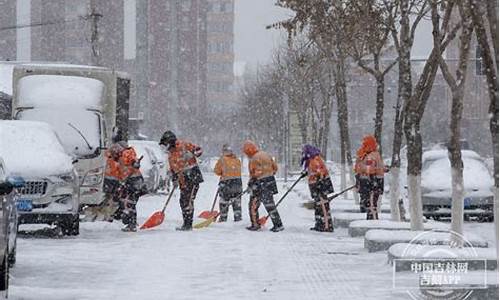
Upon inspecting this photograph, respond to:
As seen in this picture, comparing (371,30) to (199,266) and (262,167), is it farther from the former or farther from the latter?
(199,266)

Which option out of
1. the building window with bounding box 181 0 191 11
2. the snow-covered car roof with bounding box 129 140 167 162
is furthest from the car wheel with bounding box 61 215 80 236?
the building window with bounding box 181 0 191 11

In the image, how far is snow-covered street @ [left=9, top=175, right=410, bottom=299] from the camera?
36.4 feet

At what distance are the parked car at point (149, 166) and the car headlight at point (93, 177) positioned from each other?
33.1 feet

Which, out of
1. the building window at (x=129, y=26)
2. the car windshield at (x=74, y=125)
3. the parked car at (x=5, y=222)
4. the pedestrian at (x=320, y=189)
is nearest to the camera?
the parked car at (x=5, y=222)

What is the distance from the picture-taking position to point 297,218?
78.3ft

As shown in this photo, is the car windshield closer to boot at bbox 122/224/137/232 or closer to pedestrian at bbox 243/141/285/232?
boot at bbox 122/224/137/232

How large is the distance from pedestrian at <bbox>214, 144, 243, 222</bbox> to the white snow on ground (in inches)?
95.0

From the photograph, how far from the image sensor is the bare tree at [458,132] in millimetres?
13156

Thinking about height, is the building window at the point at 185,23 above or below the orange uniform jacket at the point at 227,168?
above

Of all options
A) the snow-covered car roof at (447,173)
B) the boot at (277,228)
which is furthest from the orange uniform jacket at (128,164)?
the snow-covered car roof at (447,173)

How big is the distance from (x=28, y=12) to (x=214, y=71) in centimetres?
4448

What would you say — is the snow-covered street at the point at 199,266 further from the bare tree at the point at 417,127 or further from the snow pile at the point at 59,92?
the snow pile at the point at 59,92

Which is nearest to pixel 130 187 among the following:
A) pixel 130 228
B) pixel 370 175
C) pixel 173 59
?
pixel 130 228

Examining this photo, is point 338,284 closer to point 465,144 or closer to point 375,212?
point 375,212
